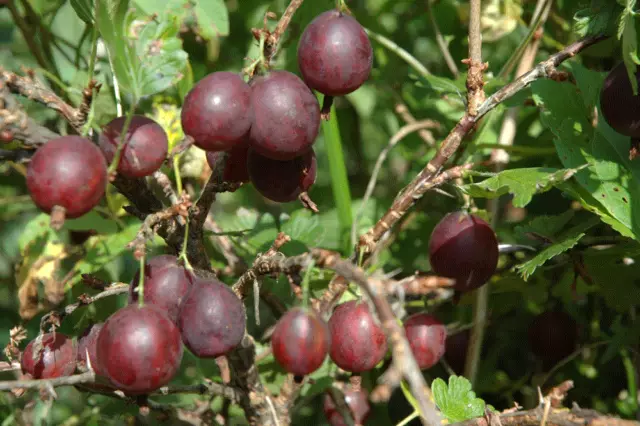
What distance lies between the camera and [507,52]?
1.81 m

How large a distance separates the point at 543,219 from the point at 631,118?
26 centimetres

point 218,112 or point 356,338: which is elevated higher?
point 218,112

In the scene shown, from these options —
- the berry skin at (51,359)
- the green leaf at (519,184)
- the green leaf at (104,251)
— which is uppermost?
the green leaf at (519,184)

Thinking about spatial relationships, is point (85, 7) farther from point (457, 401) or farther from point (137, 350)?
point (457, 401)

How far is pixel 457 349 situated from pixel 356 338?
19.7 inches

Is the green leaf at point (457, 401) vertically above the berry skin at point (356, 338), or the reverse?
the berry skin at point (356, 338)

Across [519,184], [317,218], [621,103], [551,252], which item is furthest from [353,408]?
[621,103]

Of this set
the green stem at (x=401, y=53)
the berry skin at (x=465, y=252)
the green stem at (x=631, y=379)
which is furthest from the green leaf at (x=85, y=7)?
the green stem at (x=631, y=379)

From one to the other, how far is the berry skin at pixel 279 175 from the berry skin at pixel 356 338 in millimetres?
172

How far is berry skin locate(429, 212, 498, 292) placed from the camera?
3.33 feet

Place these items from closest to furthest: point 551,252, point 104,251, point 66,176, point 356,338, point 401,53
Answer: point 66,176
point 356,338
point 551,252
point 104,251
point 401,53

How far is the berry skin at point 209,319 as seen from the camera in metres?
0.78

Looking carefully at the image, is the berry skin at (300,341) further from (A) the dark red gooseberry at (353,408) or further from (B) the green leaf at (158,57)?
(A) the dark red gooseberry at (353,408)

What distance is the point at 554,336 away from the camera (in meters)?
1.42
